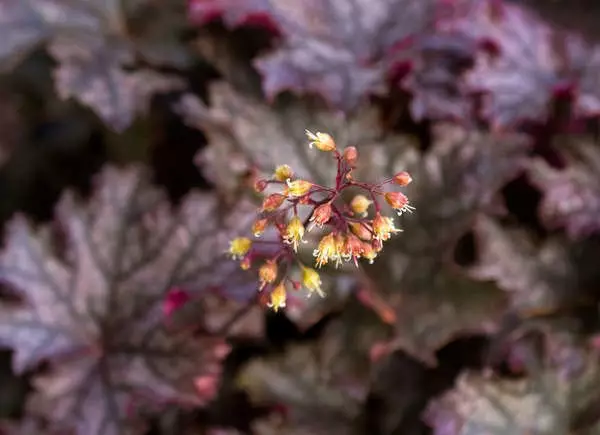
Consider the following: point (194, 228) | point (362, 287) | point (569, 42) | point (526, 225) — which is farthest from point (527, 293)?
point (194, 228)

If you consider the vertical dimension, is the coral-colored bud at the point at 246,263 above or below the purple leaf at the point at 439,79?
below

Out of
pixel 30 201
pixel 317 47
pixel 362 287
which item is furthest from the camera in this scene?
pixel 30 201

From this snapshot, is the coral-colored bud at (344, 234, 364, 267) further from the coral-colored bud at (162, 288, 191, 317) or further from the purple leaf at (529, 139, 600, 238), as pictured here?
the purple leaf at (529, 139, 600, 238)

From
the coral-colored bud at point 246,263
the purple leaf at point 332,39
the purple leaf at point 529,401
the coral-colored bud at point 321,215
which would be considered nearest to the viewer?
the coral-colored bud at point 321,215

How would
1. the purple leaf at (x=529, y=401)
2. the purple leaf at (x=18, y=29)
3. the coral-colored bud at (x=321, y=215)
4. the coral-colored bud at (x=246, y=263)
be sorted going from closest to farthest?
1. the coral-colored bud at (x=321, y=215)
2. the coral-colored bud at (x=246, y=263)
3. the purple leaf at (x=529, y=401)
4. the purple leaf at (x=18, y=29)

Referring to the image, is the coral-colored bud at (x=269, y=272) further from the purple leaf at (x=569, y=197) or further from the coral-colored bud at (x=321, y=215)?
the purple leaf at (x=569, y=197)

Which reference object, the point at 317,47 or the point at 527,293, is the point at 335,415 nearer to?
the point at 527,293

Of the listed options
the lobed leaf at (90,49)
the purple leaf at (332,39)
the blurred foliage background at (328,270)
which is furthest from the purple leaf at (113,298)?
the purple leaf at (332,39)
